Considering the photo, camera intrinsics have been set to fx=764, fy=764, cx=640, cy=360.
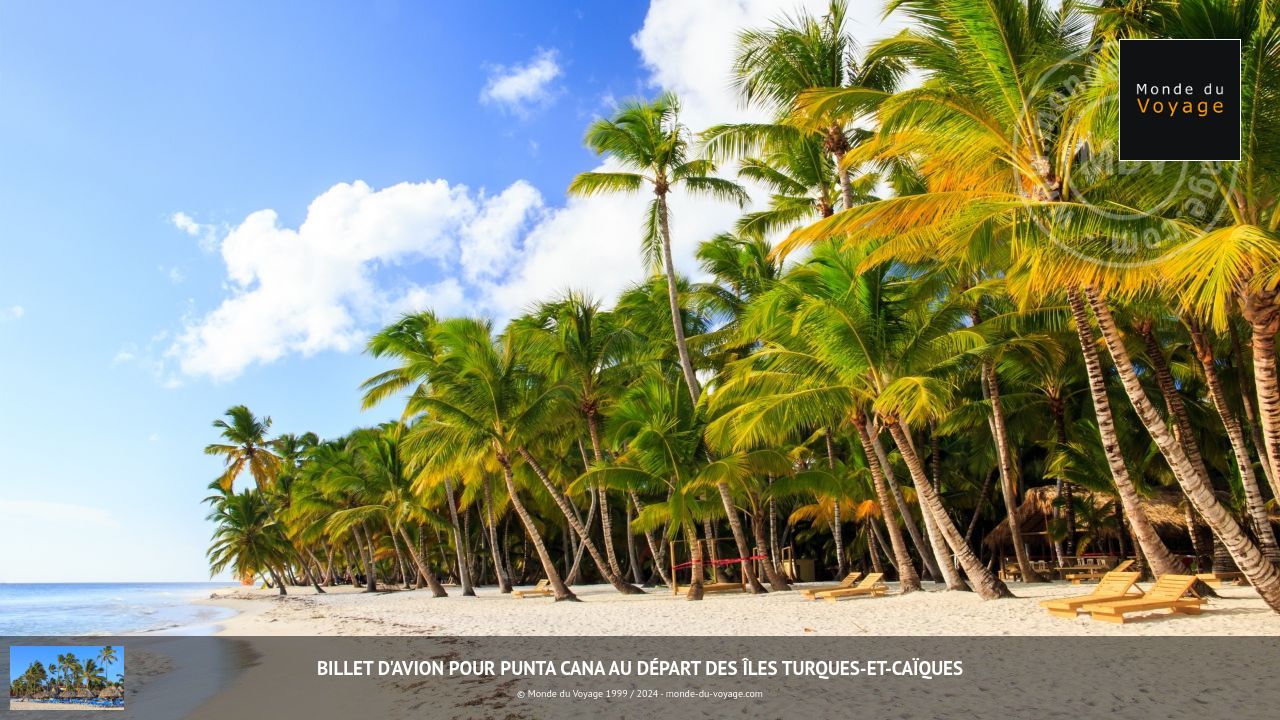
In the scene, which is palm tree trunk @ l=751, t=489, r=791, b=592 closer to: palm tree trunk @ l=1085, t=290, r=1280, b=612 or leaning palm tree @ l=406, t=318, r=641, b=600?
leaning palm tree @ l=406, t=318, r=641, b=600

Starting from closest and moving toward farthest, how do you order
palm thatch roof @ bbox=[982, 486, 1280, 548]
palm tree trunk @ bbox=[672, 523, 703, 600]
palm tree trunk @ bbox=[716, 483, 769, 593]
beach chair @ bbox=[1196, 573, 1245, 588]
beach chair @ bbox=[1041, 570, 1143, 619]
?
beach chair @ bbox=[1041, 570, 1143, 619] → beach chair @ bbox=[1196, 573, 1245, 588] → palm tree trunk @ bbox=[672, 523, 703, 600] → palm tree trunk @ bbox=[716, 483, 769, 593] → palm thatch roof @ bbox=[982, 486, 1280, 548]

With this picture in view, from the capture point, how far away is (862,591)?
14.4 meters

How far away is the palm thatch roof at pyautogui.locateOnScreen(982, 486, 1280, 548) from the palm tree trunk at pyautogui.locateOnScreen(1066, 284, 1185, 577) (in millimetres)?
8009

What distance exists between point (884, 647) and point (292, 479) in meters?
43.5

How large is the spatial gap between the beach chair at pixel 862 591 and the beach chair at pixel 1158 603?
17.3ft

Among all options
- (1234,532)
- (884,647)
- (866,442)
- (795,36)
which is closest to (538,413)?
(866,442)

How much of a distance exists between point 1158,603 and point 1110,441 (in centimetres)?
225

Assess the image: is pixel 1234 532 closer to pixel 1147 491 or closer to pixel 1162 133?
pixel 1162 133

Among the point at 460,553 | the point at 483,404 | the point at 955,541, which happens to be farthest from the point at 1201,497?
the point at 460,553

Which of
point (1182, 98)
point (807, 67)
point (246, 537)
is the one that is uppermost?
point (807, 67)

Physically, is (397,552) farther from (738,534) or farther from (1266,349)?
(1266,349)

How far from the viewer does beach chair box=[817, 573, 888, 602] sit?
46.1 ft

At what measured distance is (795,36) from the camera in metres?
14.8

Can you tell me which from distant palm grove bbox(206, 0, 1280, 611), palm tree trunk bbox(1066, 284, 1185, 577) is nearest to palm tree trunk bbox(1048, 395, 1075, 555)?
distant palm grove bbox(206, 0, 1280, 611)
